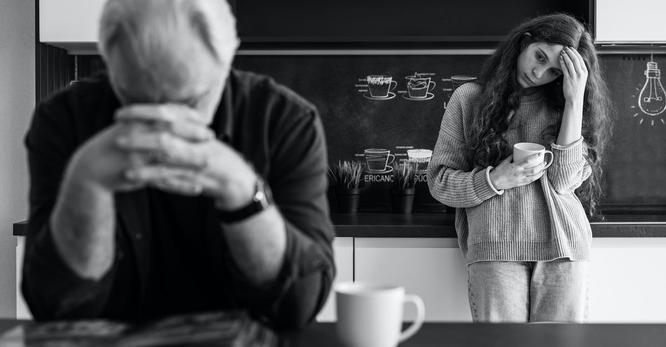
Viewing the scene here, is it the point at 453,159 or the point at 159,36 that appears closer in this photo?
the point at 159,36

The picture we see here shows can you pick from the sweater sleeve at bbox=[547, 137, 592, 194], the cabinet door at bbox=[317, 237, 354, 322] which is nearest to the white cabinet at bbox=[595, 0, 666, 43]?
the sweater sleeve at bbox=[547, 137, 592, 194]

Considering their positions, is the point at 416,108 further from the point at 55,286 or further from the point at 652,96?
the point at 55,286

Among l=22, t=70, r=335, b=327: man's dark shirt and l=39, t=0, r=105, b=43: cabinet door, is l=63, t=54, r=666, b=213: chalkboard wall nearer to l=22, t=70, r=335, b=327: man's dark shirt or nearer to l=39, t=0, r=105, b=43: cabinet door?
l=39, t=0, r=105, b=43: cabinet door

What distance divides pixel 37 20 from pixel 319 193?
163 cm

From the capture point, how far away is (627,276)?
201cm

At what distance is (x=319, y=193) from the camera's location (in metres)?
0.91

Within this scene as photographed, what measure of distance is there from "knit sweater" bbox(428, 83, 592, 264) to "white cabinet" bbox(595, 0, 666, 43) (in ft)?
1.47

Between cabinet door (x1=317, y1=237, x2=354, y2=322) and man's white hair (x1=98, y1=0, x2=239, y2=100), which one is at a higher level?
man's white hair (x1=98, y1=0, x2=239, y2=100)

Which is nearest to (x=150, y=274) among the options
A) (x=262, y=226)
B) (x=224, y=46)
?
(x=262, y=226)

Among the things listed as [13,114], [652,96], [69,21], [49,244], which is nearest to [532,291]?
[652,96]

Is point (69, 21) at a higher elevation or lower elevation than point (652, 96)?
higher

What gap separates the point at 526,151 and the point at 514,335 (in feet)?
2.98

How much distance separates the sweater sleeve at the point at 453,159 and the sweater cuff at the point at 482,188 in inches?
1.2

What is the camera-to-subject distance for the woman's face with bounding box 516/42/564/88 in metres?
1.79
